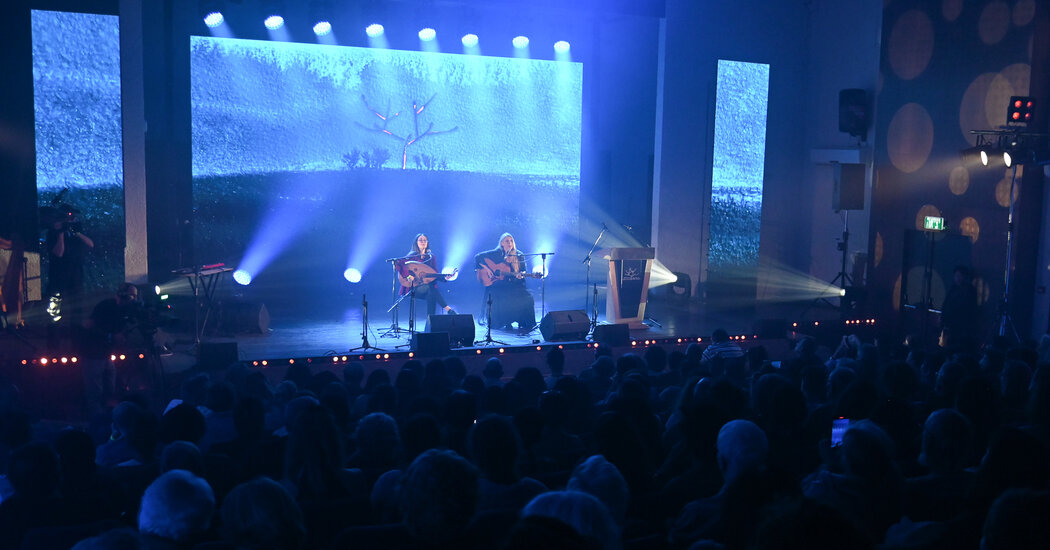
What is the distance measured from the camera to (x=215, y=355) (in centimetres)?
724

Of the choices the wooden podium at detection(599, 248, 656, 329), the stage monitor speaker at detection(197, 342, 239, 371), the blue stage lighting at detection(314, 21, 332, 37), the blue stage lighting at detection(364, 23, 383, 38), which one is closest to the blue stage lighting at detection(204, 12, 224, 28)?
the blue stage lighting at detection(314, 21, 332, 37)

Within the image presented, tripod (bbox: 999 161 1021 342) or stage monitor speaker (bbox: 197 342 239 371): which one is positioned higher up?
tripod (bbox: 999 161 1021 342)

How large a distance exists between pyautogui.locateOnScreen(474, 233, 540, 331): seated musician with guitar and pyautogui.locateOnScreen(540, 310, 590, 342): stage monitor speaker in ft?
2.37

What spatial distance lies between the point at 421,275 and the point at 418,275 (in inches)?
1.4

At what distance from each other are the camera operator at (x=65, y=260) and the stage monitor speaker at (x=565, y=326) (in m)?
5.01

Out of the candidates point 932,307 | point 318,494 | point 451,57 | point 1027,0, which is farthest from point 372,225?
point 318,494

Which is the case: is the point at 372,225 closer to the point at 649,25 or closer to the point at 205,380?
the point at 649,25

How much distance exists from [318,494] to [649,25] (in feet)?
39.0

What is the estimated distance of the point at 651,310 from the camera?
1280 cm

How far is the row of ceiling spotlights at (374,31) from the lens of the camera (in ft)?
37.2

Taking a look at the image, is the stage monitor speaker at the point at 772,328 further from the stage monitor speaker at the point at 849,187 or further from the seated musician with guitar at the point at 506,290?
the stage monitor speaker at the point at 849,187

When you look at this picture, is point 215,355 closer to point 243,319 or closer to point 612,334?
point 243,319

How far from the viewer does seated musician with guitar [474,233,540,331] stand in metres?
10.7

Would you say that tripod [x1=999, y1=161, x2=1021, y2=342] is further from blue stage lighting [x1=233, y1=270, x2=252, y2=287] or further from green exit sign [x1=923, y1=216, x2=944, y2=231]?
blue stage lighting [x1=233, y1=270, x2=252, y2=287]
